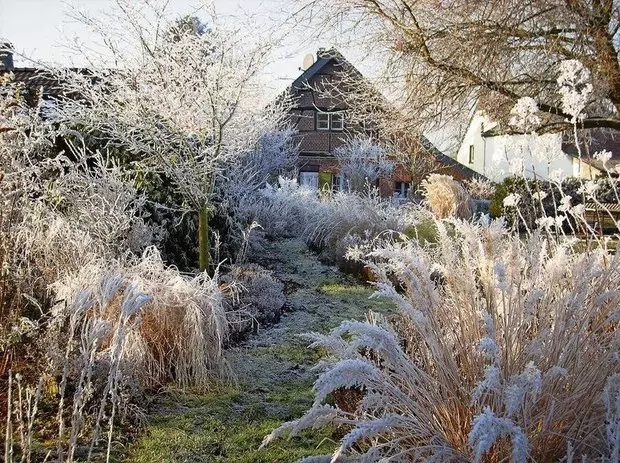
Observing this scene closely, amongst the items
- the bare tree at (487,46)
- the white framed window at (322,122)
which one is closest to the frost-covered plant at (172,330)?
the bare tree at (487,46)

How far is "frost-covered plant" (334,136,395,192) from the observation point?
19.1 m

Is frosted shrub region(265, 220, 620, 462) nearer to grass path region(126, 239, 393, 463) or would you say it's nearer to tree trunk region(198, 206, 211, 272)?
grass path region(126, 239, 393, 463)

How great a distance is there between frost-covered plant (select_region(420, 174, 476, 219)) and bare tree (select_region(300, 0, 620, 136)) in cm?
397

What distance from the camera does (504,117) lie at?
5355 mm

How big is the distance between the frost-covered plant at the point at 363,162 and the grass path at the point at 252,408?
14.1 m

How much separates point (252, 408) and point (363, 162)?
17.5 metres

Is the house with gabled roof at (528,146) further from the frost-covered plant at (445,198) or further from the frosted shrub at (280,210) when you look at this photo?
the frosted shrub at (280,210)

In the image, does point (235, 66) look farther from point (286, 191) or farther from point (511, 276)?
point (286, 191)

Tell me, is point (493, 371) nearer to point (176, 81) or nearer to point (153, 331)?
point (153, 331)

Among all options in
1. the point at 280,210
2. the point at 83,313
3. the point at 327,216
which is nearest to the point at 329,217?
the point at 327,216

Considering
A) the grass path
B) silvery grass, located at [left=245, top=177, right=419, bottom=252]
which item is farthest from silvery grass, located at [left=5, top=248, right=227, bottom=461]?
silvery grass, located at [left=245, top=177, right=419, bottom=252]

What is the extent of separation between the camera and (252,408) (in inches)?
119

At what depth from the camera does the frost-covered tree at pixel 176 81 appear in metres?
4.68

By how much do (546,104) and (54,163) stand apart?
160 inches
